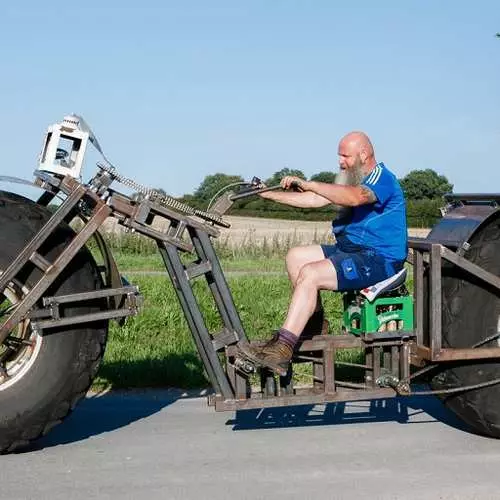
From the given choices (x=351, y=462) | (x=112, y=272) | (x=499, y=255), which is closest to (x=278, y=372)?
(x=351, y=462)

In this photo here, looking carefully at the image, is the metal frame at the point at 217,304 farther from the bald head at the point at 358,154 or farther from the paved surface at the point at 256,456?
the bald head at the point at 358,154

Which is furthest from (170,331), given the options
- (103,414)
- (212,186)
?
(212,186)

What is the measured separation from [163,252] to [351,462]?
1.56m

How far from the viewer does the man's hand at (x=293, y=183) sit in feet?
18.3

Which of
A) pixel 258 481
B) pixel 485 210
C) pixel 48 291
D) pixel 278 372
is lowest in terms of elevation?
pixel 258 481

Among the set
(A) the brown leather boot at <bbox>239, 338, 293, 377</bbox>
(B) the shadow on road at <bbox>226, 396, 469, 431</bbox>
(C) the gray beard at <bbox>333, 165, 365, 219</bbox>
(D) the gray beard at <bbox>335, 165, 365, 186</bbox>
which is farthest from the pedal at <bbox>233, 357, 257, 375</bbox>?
(D) the gray beard at <bbox>335, 165, 365, 186</bbox>

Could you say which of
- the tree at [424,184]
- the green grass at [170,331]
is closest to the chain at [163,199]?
the green grass at [170,331]

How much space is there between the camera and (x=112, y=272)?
A: 5.88m

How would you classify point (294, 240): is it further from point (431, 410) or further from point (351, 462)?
point (351, 462)

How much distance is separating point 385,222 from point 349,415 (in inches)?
57.8

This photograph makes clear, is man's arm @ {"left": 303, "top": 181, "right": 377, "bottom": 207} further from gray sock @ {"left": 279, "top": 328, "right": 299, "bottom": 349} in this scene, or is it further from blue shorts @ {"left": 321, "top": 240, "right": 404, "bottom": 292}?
gray sock @ {"left": 279, "top": 328, "right": 299, "bottom": 349}

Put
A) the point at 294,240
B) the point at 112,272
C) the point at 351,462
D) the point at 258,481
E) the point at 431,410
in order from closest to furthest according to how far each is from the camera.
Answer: the point at 258,481 < the point at 351,462 < the point at 112,272 < the point at 431,410 < the point at 294,240

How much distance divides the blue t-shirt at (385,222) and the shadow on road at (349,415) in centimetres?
124

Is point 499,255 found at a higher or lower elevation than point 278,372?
higher
